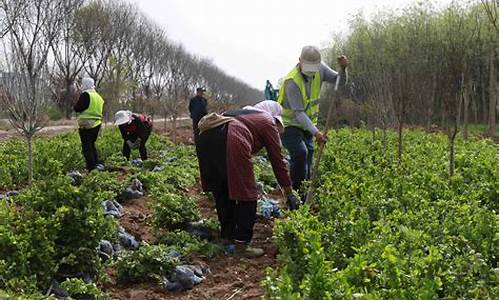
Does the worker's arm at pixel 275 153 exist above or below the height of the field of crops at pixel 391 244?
above

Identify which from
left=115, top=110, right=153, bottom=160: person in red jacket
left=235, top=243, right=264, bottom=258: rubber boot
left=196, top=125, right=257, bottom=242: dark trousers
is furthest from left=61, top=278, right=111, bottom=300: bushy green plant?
left=115, top=110, right=153, bottom=160: person in red jacket

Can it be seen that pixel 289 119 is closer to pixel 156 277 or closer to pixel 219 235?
pixel 219 235

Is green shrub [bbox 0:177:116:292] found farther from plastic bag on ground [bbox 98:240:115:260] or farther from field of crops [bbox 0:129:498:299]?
plastic bag on ground [bbox 98:240:115:260]

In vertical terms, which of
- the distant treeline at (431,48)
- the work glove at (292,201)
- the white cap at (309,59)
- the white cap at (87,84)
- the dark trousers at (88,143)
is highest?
the distant treeline at (431,48)

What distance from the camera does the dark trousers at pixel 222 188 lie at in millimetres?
4598

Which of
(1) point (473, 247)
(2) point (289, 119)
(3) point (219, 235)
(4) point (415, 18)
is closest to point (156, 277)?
(3) point (219, 235)

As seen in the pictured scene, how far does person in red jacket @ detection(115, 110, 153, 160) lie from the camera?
906 centimetres

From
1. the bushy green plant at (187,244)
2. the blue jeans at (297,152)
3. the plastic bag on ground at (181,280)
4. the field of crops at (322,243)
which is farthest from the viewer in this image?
the blue jeans at (297,152)

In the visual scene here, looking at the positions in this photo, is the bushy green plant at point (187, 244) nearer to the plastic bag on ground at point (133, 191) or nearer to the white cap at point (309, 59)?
the plastic bag on ground at point (133, 191)

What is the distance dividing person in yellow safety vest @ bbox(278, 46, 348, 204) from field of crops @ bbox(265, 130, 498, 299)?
0.52 meters

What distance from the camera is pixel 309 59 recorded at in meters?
5.63

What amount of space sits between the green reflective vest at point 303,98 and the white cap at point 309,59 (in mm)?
101

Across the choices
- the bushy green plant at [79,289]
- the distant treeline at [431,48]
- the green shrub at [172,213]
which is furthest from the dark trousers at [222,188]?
the distant treeline at [431,48]

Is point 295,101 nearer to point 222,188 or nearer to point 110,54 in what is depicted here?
point 222,188
